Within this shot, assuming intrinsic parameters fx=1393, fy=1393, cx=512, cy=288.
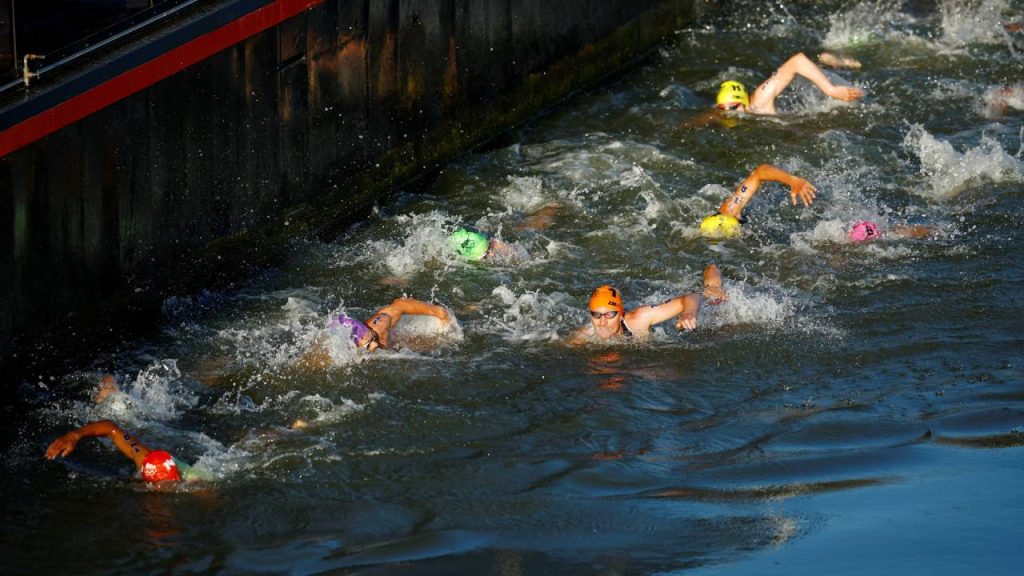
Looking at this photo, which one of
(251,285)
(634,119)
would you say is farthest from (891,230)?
(251,285)

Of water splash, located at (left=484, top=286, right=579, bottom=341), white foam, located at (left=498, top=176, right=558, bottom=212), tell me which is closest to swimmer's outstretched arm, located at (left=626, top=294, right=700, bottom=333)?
water splash, located at (left=484, top=286, right=579, bottom=341)

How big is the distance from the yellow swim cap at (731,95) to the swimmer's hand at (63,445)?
10.6 meters

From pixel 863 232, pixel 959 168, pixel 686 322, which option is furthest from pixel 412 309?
pixel 959 168

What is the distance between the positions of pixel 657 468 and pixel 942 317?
391cm

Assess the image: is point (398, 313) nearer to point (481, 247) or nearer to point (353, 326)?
point (353, 326)

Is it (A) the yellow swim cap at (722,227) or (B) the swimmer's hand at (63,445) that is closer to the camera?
(B) the swimmer's hand at (63,445)

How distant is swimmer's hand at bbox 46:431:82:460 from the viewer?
9.77 meters

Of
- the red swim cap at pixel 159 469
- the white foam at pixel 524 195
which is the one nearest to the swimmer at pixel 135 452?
the red swim cap at pixel 159 469

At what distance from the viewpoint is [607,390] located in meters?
11.2

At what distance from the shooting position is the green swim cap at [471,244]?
13773 mm

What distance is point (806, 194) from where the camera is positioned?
13.8m

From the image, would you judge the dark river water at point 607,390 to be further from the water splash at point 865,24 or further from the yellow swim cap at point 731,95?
the water splash at point 865,24

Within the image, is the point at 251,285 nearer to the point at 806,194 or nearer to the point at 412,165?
the point at 412,165

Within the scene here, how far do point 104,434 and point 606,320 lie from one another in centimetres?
431
